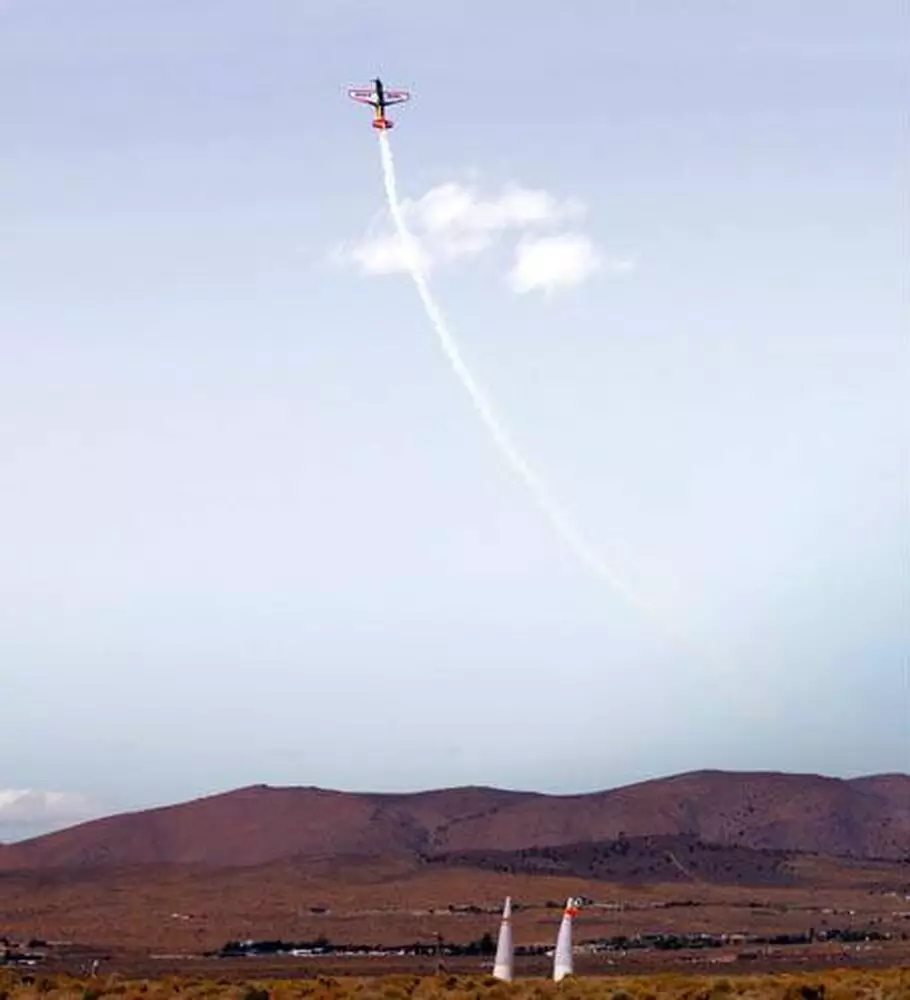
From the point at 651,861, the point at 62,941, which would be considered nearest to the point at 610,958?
the point at 62,941

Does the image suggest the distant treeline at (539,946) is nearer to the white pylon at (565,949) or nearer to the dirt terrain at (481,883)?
the dirt terrain at (481,883)

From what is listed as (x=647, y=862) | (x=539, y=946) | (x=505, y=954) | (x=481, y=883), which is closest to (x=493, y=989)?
(x=505, y=954)

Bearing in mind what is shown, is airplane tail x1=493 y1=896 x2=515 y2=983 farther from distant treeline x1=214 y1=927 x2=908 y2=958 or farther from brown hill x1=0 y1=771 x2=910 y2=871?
brown hill x1=0 y1=771 x2=910 y2=871

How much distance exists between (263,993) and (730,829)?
15053 cm

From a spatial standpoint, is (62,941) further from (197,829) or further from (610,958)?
(197,829)

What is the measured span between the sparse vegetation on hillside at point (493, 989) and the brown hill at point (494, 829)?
135 m

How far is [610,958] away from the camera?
75.6 m

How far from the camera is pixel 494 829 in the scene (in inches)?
7367

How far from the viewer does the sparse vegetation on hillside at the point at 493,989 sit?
3569 centimetres

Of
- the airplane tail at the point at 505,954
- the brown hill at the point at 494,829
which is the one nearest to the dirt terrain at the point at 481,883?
the brown hill at the point at 494,829

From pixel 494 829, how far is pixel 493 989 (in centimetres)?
15121

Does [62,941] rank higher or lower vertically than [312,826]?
lower

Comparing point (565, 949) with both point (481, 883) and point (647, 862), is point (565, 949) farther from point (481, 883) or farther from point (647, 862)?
point (647, 862)

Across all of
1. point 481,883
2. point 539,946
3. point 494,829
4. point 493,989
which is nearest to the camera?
point 493,989
